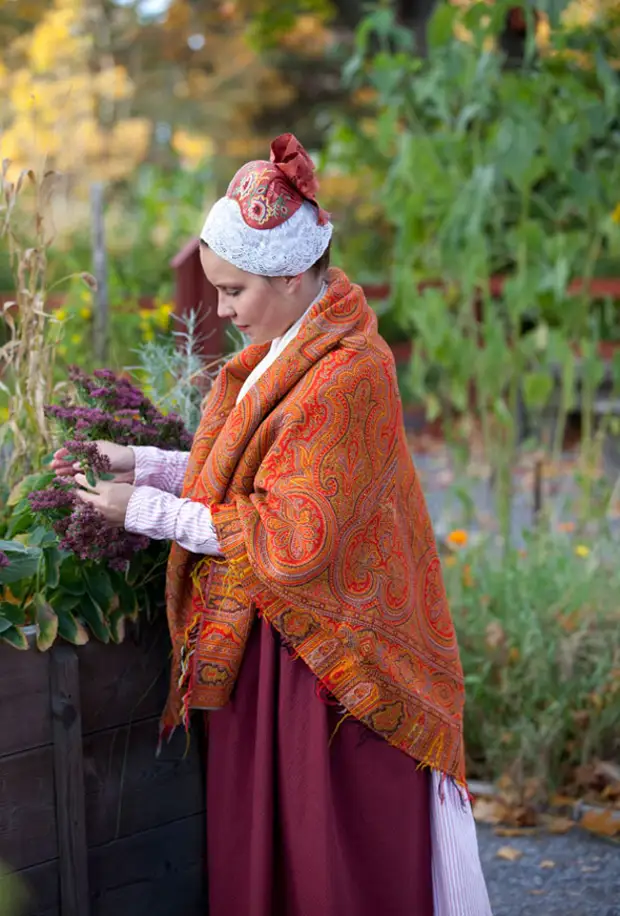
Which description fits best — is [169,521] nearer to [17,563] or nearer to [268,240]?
[17,563]

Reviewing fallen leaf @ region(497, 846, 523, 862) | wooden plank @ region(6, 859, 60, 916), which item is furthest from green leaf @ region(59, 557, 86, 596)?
fallen leaf @ region(497, 846, 523, 862)

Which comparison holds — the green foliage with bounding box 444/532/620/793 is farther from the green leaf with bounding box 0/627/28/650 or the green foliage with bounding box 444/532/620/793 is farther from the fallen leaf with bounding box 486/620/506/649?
the green leaf with bounding box 0/627/28/650

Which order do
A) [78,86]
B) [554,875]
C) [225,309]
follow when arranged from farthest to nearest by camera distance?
[78,86]
[554,875]
[225,309]

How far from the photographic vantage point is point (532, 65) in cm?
452

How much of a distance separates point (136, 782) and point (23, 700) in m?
0.32

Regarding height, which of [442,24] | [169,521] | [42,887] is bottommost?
[42,887]

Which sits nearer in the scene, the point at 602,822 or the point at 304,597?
the point at 304,597

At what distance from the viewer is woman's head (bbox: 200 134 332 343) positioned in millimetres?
1714

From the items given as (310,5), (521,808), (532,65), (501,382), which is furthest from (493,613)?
(310,5)

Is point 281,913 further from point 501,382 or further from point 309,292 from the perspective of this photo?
point 501,382

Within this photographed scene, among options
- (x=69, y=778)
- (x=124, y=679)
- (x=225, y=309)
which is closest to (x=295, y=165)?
(x=225, y=309)

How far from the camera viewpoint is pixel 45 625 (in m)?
1.83

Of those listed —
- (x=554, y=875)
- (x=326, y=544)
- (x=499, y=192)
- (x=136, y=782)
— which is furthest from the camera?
(x=499, y=192)

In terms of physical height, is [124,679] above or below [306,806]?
above
